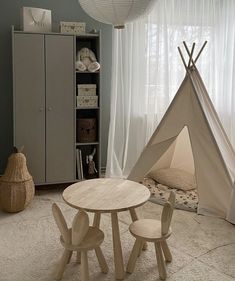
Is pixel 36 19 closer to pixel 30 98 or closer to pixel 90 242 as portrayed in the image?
pixel 30 98

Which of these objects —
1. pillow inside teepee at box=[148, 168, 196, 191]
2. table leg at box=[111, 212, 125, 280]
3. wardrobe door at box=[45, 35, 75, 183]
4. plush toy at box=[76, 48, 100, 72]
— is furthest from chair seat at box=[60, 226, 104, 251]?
plush toy at box=[76, 48, 100, 72]

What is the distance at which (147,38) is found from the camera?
4.20 meters

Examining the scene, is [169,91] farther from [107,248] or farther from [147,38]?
[107,248]

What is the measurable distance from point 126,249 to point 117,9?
Result: 1675mm

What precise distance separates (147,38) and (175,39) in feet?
1.11

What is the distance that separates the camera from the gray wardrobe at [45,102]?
356 cm

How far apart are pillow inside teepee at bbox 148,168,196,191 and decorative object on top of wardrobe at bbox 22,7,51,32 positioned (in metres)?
1.99

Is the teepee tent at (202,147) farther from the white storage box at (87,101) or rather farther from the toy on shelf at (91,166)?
the white storage box at (87,101)

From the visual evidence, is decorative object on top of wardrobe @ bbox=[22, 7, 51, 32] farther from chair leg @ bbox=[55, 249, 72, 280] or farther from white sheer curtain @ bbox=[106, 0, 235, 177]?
chair leg @ bbox=[55, 249, 72, 280]

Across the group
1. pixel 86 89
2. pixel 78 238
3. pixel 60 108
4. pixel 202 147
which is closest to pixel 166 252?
pixel 78 238

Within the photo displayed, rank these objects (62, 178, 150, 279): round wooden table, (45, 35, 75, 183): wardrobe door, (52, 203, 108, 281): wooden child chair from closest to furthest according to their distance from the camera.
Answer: (52, 203, 108, 281): wooden child chair → (62, 178, 150, 279): round wooden table → (45, 35, 75, 183): wardrobe door

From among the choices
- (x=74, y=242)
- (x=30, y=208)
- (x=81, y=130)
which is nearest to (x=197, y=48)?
(x=81, y=130)

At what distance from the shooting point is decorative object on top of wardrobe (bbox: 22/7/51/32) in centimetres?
358

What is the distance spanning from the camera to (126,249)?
265cm
